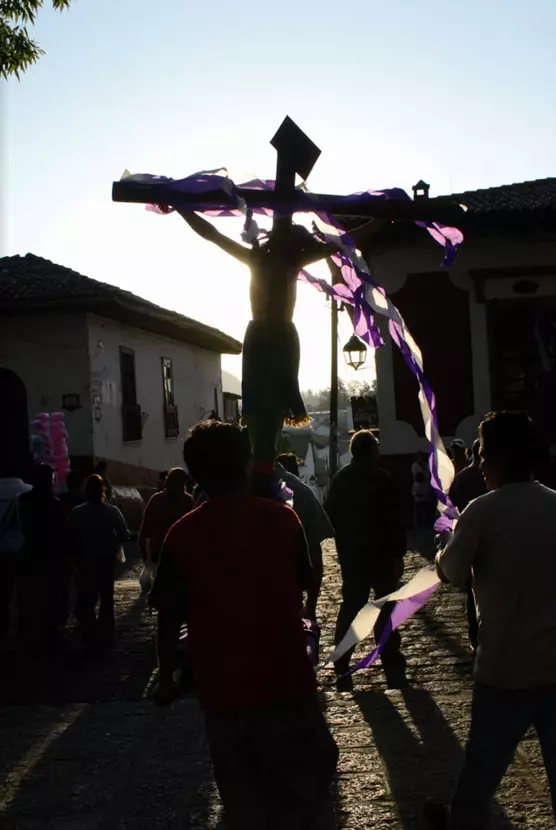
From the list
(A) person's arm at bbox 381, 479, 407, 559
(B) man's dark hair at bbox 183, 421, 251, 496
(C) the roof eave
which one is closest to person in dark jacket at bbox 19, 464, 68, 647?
(A) person's arm at bbox 381, 479, 407, 559

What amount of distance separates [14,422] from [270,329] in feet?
50.6

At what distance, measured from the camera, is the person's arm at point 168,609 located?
3229 millimetres

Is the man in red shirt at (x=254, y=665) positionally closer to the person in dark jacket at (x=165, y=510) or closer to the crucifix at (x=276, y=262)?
the crucifix at (x=276, y=262)

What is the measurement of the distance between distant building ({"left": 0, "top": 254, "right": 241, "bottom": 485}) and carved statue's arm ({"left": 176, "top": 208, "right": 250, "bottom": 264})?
1375cm

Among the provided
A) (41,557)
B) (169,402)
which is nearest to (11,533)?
(41,557)

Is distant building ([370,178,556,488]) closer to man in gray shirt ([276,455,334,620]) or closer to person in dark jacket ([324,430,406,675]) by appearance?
person in dark jacket ([324,430,406,675])

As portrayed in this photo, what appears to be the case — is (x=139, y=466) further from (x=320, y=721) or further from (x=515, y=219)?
(x=320, y=721)

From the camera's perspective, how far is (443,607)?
1003 cm

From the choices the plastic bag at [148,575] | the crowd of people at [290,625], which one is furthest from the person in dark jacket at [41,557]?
the crowd of people at [290,625]

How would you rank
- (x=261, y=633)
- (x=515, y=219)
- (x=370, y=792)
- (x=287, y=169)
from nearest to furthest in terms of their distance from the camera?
(x=261, y=633) → (x=287, y=169) → (x=370, y=792) → (x=515, y=219)

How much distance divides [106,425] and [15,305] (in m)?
2.84

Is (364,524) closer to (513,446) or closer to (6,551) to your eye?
(6,551)

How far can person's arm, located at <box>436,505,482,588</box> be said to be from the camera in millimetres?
3512

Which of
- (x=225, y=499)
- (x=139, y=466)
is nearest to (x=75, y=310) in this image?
(x=139, y=466)
